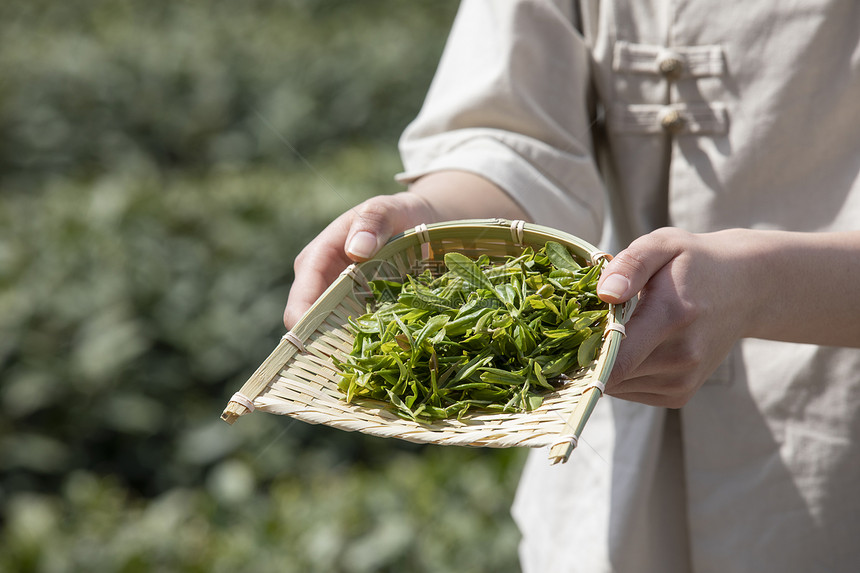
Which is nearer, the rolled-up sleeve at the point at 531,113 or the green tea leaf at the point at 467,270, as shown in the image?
the green tea leaf at the point at 467,270

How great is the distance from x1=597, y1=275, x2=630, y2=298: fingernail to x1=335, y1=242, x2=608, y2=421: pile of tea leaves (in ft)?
0.36

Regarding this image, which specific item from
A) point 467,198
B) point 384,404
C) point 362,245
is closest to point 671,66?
point 467,198

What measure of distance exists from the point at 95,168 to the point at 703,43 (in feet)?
14.4

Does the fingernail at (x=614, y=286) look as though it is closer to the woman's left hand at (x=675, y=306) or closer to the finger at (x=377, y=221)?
the woman's left hand at (x=675, y=306)

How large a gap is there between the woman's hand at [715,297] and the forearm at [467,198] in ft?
1.17

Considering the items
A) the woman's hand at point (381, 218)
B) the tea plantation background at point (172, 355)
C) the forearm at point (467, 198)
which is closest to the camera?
the woman's hand at point (381, 218)

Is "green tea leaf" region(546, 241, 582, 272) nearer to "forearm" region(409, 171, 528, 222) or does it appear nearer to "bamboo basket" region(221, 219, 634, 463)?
"bamboo basket" region(221, 219, 634, 463)

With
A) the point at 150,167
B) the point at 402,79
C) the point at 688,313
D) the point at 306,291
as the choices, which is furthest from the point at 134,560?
the point at 402,79

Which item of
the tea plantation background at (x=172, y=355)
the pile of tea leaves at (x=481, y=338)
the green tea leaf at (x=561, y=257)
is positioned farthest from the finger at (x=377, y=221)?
the tea plantation background at (x=172, y=355)

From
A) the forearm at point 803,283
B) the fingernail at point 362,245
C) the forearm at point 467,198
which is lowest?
the forearm at point 803,283

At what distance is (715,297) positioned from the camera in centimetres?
106

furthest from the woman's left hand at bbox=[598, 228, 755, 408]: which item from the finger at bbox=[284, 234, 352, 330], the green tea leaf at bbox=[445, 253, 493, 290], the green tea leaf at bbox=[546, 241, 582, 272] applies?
the finger at bbox=[284, 234, 352, 330]

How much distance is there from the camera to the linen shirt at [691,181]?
1274mm

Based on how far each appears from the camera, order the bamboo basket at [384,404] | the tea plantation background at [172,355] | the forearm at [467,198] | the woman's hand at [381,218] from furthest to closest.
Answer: the tea plantation background at [172,355], the forearm at [467,198], the woman's hand at [381,218], the bamboo basket at [384,404]
